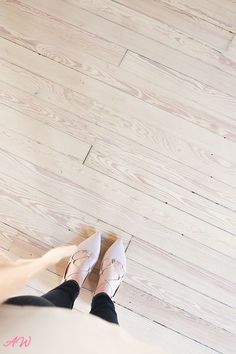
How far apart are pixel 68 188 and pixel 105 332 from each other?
618 millimetres

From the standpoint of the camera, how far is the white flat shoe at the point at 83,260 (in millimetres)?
1214

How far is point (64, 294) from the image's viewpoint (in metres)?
1.12

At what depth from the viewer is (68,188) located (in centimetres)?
130

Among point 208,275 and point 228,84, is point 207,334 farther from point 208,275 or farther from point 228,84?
point 228,84

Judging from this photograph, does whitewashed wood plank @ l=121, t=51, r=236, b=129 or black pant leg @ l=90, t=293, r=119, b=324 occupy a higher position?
whitewashed wood plank @ l=121, t=51, r=236, b=129

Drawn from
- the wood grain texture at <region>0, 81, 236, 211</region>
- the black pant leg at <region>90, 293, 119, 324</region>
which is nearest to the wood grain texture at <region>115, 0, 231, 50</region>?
the wood grain texture at <region>0, 81, 236, 211</region>

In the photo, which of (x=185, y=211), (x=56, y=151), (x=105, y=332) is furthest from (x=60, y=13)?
(x=105, y=332)

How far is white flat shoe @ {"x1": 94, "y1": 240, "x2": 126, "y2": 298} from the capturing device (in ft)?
3.96

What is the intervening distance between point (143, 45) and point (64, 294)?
86 centimetres

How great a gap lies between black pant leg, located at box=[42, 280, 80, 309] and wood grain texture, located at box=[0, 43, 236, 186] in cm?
49

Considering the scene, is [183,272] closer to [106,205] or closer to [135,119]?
[106,205]

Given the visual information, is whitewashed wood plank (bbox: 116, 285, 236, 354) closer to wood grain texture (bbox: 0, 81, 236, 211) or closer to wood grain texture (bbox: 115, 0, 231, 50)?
wood grain texture (bbox: 0, 81, 236, 211)

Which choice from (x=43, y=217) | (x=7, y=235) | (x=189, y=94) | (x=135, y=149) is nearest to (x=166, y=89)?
(x=189, y=94)

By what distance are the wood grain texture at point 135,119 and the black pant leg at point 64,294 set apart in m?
0.49
